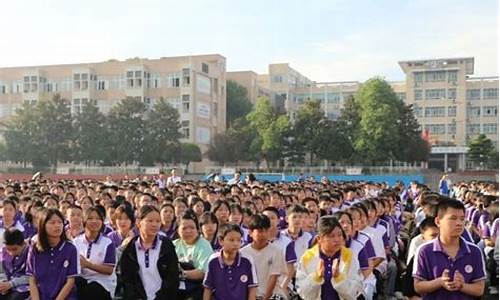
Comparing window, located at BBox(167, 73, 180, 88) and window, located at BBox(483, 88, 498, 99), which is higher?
window, located at BBox(483, 88, 498, 99)

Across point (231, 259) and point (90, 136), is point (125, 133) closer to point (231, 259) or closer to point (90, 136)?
point (90, 136)

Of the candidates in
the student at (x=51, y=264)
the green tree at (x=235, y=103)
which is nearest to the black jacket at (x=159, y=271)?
the student at (x=51, y=264)

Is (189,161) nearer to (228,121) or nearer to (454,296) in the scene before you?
(228,121)

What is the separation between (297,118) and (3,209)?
30763 millimetres

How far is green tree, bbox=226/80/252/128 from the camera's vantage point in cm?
5272

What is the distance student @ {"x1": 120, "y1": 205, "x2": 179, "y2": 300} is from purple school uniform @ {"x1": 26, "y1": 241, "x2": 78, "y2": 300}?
421 mm

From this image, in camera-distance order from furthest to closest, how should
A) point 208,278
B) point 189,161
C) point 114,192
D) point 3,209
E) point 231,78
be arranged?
1. point 231,78
2. point 189,161
3. point 114,192
4. point 3,209
5. point 208,278

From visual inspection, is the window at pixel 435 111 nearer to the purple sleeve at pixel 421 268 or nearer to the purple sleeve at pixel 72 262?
the purple sleeve at pixel 72 262

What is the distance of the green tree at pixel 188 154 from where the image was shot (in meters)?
38.8

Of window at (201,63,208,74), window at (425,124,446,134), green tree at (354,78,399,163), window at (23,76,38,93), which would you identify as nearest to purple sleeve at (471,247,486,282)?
green tree at (354,78,399,163)

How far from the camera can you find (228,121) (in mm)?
52969

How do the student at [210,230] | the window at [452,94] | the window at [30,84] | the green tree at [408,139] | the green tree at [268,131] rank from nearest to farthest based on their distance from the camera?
the student at [210,230]
the green tree at [408,139]
the green tree at [268,131]
the window at [30,84]
the window at [452,94]

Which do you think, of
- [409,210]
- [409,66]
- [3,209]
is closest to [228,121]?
[409,66]

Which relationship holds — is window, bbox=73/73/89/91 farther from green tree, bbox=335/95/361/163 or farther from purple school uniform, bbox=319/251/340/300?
purple school uniform, bbox=319/251/340/300
